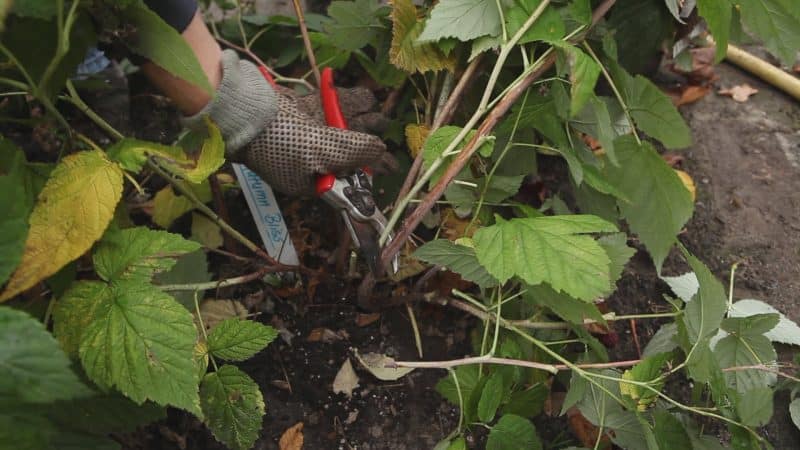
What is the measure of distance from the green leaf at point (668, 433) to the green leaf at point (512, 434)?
0.19 metres

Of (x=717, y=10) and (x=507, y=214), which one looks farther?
(x=507, y=214)

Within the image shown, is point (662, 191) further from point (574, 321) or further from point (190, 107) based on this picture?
point (190, 107)

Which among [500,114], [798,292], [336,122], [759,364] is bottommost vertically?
[798,292]

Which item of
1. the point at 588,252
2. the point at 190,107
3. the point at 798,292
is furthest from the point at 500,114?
the point at 798,292

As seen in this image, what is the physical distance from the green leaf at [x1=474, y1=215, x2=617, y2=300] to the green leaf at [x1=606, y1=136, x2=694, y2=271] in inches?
6.2

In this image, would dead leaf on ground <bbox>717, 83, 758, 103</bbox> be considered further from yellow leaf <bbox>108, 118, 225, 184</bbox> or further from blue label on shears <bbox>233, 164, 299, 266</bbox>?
yellow leaf <bbox>108, 118, 225, 184</bbox>

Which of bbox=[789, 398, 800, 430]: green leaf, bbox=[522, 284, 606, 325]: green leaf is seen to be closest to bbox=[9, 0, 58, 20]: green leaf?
bbox=[522, 284, 606, 325]: green leaf

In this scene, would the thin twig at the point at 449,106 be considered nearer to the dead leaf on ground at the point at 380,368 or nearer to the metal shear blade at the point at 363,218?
the metal shear blade at the point at 363,218

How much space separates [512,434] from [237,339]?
47cm

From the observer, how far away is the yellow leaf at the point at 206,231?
137 cm

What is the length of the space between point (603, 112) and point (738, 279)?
81 centimetres

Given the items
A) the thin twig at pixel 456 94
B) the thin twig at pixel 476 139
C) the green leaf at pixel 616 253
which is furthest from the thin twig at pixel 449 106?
the green leaf at pixel 616 253

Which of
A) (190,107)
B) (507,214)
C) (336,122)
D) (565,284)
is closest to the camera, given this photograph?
(565,284)

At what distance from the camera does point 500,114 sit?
3.29 ft
